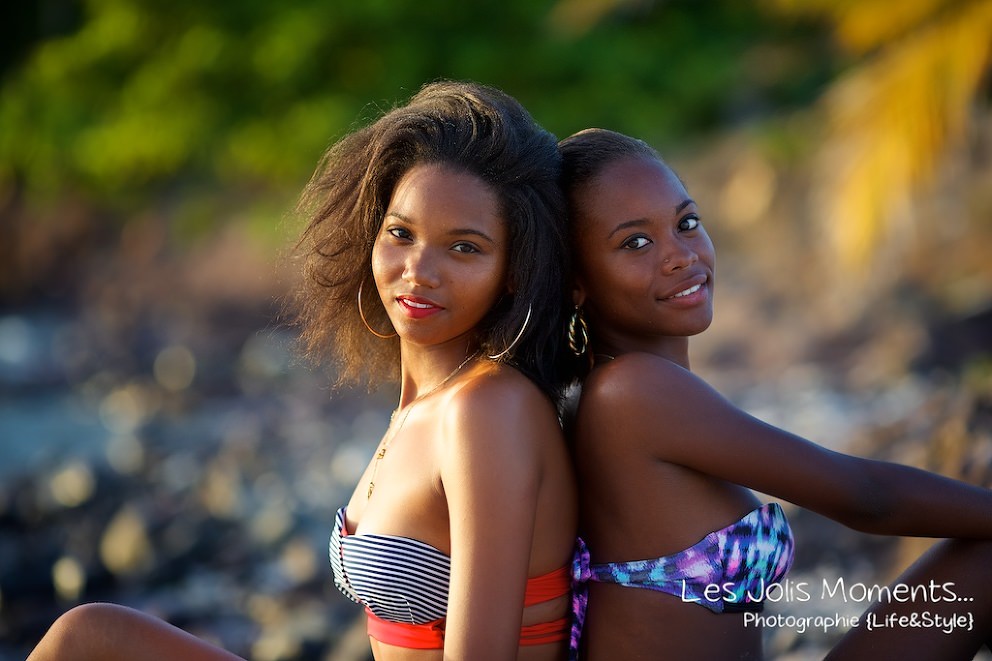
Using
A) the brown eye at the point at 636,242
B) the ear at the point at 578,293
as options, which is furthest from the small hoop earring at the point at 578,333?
the brown eye at the point at 636,242

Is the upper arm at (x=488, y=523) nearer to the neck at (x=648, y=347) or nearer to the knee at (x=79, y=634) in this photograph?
the neck at (x=648, y=347)

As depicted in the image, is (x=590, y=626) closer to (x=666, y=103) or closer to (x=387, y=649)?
(x=387, y=649)

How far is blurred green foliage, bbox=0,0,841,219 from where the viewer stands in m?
13.5

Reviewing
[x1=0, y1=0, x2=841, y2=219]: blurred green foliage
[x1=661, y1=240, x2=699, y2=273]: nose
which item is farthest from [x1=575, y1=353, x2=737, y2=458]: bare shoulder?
[x1=0, y1=0, x2=841, y2=219]: blurred green foliage

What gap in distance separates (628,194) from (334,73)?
12.9 meters

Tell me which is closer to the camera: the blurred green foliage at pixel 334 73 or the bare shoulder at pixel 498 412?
the bare shoulder at pixel 498 412

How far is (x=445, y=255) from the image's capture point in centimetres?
223

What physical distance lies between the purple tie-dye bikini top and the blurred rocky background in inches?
48.5

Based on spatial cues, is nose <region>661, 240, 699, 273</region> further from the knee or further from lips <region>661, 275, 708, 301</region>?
the knee

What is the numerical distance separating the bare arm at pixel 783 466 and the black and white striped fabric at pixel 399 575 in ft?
1.48

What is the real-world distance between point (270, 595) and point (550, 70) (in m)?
9.62

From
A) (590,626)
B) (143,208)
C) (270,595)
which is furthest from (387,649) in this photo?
(143,208)

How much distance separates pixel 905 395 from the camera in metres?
7.31

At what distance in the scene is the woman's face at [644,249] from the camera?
2309 mm
